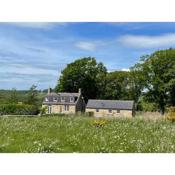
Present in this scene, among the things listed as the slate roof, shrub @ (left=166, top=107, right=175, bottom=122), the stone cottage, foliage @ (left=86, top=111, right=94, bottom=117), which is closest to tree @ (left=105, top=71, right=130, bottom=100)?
the slate roof

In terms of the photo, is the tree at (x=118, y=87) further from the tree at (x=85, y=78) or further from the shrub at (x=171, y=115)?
the shrub at (x=171, y=115)

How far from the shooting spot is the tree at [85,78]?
1230cm

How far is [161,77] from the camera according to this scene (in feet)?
87.9

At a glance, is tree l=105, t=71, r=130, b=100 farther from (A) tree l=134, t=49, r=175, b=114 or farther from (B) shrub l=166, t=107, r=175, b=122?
(B) shrub l=166, t=107, r=175, b=122

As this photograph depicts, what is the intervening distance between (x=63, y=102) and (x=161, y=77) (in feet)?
42.4

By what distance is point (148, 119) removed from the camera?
15.2 m

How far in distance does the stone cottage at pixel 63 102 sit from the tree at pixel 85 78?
225 millimetres

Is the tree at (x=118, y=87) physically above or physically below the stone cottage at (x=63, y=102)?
above

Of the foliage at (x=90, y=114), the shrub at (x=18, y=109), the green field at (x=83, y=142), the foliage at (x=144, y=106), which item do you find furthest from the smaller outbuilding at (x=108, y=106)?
the green field at (x=83, y=142)

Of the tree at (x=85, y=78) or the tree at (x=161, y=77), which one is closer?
the tree at (x=85, y=78)

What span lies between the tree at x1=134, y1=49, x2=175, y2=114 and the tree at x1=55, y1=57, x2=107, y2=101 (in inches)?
57.6

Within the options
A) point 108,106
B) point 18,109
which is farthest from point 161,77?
point 108,106
